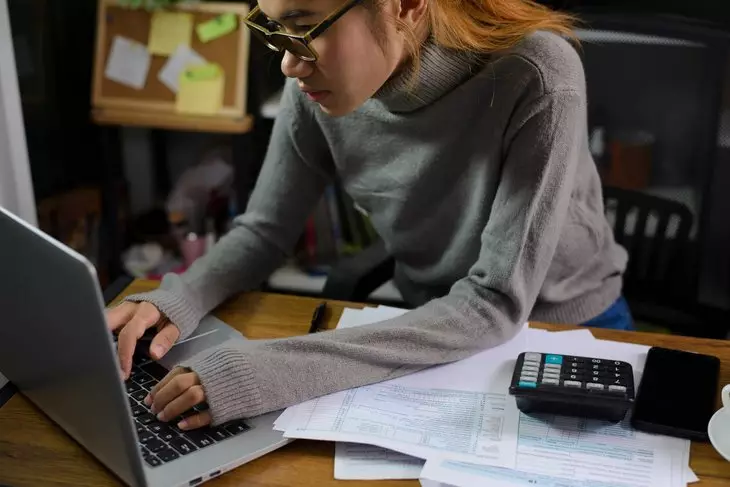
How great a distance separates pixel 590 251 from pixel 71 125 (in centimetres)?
145

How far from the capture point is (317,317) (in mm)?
1133

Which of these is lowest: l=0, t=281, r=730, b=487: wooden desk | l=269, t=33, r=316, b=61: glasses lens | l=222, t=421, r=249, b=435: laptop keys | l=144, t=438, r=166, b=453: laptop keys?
l=0, t=281, r=730, b=487: wooden desk

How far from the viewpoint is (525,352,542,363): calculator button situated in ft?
3.18

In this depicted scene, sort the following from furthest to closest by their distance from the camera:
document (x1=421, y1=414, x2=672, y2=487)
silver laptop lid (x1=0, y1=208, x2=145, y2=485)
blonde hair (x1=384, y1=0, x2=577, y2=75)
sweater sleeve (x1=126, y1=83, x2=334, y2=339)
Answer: sweater sleeve (x1=126, y1=83, x2=334, y2=339) < blonde hair (x1=384, y1=0, x2=577, y2=75) < document (x1=421, y1=414, x2=672, y2=487) < silver laptop lid (x1=0, y1=208, x2=145, y2=485)

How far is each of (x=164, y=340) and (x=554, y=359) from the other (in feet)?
1.62

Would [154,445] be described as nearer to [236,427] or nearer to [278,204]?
[236,427]

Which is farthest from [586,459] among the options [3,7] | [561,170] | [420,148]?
[3,7]

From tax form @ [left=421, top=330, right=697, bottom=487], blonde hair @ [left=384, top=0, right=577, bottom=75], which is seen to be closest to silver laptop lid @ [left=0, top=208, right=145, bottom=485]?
tax form @ [left=421, top=330, right=697, bottom=487]

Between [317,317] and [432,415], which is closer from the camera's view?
[432,415]

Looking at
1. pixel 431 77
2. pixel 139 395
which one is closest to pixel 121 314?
pixel 139 395

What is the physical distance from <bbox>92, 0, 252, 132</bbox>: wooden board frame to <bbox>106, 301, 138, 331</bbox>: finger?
0.86 m

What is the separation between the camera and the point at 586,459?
33.6 inches

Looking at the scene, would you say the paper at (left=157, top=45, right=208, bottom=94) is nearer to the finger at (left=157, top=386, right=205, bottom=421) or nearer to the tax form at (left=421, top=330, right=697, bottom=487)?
the finger at (left=157, top=386, right=205, bottom=421)

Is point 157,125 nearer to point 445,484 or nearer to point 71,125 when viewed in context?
point 71,125
